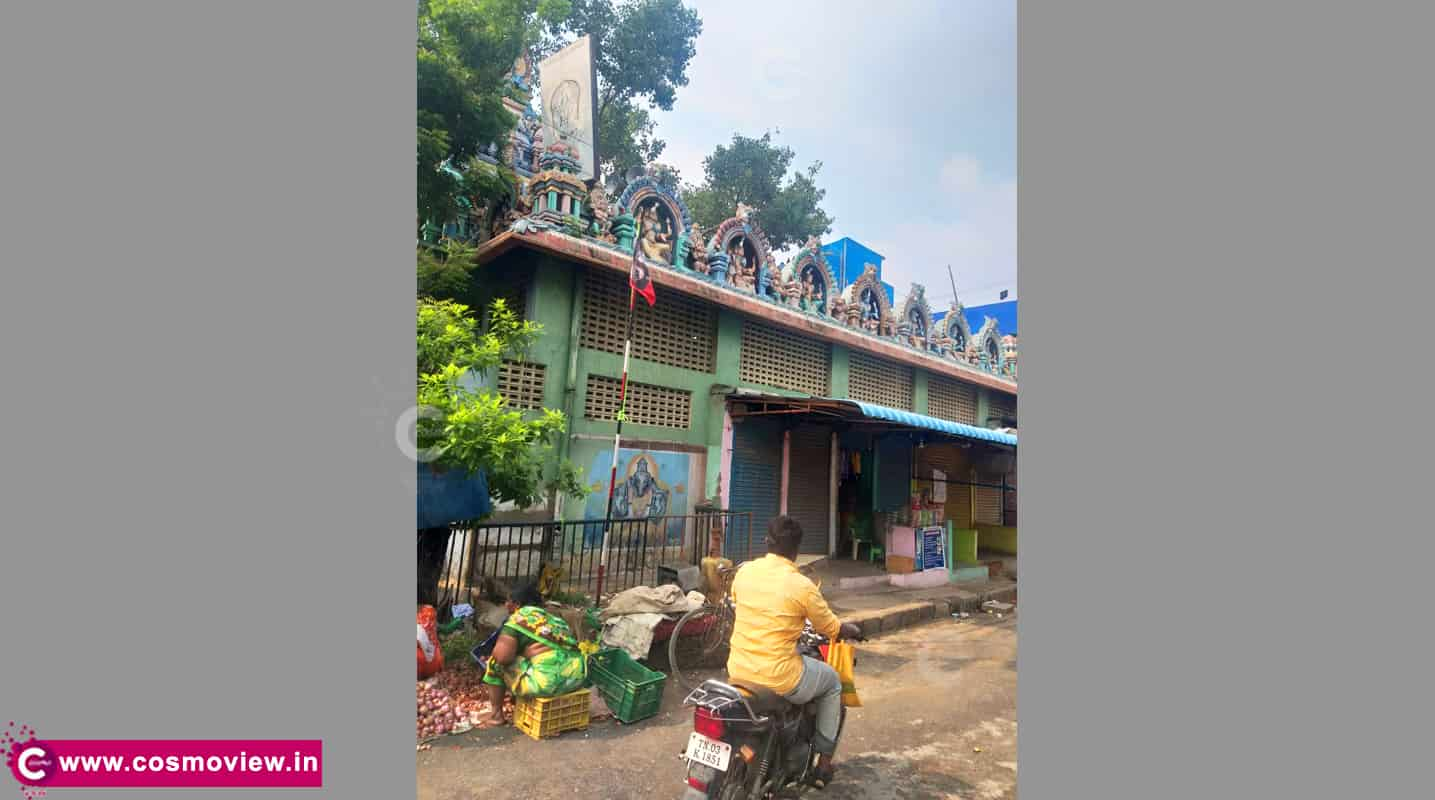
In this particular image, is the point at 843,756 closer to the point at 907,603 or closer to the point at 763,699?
the point at 763,699

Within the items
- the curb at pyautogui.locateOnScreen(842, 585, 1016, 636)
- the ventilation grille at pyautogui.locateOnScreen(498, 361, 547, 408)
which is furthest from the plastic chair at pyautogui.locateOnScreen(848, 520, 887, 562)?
the ventilation grille at pyautogui.locateOnScreen(498, 361, 547, 408)

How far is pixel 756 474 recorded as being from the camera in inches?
456

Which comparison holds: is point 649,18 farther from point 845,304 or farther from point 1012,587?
point 1012,587

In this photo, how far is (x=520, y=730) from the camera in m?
4.48

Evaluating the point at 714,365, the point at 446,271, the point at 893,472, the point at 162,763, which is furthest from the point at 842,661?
the point at 893,472

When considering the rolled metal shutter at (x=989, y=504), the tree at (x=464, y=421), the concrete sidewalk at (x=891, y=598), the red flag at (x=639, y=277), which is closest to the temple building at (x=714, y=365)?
the red flag at (x=639, y=277)

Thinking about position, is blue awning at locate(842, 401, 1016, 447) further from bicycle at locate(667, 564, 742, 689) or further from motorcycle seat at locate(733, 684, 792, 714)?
motorcycle seat at locate(733, 684, 792, 714)

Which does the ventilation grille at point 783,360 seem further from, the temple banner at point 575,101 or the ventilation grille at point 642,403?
the temple banner at point 575,101

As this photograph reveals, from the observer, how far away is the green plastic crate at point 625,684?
15.5ft

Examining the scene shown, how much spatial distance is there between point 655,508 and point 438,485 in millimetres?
5286

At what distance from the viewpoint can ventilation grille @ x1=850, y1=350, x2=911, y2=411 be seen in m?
13.9

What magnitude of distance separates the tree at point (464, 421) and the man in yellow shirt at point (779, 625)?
2119 millimetres

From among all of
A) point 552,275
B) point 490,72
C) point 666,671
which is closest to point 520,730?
point 666,671

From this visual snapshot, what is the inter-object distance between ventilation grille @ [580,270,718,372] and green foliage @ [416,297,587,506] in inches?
126
